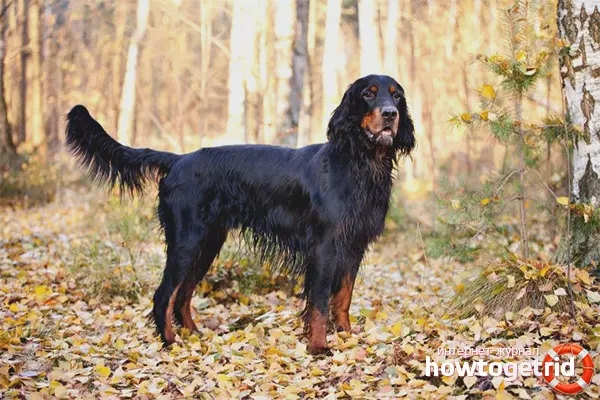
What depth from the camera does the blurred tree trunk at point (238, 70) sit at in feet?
37.0

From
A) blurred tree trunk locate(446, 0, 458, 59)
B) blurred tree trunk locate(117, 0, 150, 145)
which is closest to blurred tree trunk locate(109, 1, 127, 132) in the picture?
blurred tree trunk locate(117, 0, 150, 145)

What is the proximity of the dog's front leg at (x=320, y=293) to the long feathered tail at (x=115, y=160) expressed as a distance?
4.61 ft

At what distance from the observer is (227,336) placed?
463 centimetres

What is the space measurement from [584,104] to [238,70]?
8021 millimetres

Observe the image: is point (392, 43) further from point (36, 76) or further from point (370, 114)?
point (370, 114)

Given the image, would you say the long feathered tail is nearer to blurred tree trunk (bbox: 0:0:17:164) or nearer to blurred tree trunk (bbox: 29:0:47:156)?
blurred tree trunk (bbox: 0:0:17:164)

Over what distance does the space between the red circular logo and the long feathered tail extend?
2933mm

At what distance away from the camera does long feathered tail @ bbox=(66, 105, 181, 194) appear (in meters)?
4.78

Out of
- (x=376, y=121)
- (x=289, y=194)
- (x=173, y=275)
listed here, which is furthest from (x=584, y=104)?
(x=173, y=275)

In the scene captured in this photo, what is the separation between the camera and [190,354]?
14.0 ft

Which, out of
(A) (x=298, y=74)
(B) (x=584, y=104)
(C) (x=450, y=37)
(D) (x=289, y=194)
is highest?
(C) (x=450, y=37)

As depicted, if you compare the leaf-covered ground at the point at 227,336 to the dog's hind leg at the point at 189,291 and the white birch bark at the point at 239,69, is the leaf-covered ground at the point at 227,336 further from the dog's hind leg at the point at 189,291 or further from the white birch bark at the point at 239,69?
the white birch bark at the point at 239,69

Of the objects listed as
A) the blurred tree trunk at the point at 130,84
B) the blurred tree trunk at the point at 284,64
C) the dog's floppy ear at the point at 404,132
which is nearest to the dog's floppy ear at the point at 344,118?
the dog's floppy ear at the point at 404,132

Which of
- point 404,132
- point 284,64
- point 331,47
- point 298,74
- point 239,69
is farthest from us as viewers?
point 331,47
